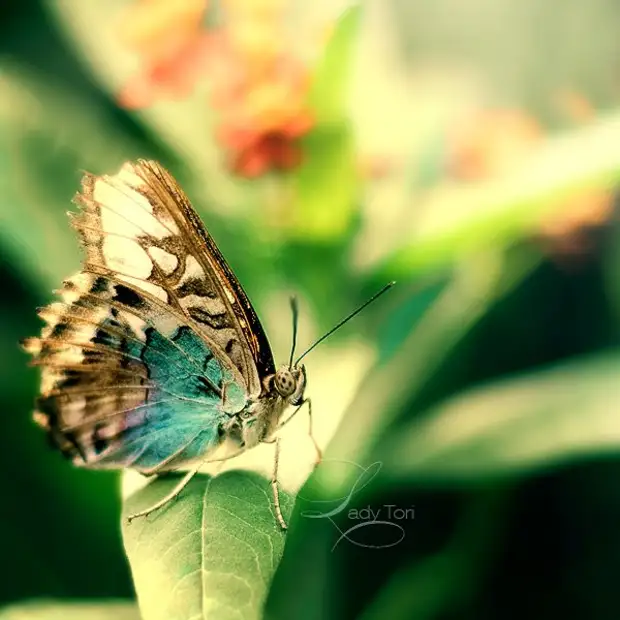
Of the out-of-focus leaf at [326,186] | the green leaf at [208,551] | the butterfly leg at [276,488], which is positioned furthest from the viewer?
the out-of-focus leaf at [326,186]

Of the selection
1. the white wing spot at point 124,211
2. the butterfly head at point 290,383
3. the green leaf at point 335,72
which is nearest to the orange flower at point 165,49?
the green leaf at point 335,72

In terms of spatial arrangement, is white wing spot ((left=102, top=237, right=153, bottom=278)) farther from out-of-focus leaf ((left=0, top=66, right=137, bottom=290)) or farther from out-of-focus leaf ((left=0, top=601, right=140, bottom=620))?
out-of-focus leaf ((left=0, top=601, right=140, bottom=620))

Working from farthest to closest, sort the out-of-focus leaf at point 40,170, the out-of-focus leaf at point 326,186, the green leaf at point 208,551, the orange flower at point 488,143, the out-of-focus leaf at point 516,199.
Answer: the orange flower at point 488,143 < the out-of-focus leaf at point 40,170 < the out-of-focus leaf at point 326,186 < the out-of-focus leaf at point 516,199 < the green leaf at point 208,551

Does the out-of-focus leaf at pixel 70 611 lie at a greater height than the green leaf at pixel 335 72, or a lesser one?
lesser

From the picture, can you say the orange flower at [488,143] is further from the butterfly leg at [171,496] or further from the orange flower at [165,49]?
the butterfly leg at [171,496]

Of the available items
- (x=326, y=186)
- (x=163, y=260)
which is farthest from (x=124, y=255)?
(x=326, y=186)

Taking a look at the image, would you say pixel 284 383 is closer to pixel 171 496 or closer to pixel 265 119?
pixel 171 496
